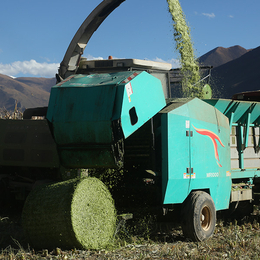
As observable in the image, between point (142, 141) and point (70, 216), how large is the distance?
1.88 meters

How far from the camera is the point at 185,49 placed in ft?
35.7

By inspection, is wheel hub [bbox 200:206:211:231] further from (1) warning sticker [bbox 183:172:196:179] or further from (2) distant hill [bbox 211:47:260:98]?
(2) distant hill [bbox 211:47:260:98]

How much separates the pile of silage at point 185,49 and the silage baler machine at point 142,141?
209 centimetres

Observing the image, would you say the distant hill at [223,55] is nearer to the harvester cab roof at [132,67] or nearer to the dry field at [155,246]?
the harvester cab roof at [132,67]

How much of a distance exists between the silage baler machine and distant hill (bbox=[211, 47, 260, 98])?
66.2 m

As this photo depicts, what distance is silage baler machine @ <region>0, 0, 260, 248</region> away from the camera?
17.9ft

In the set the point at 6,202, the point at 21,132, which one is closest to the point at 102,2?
the point at 21,132

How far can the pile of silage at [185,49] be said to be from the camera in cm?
1005

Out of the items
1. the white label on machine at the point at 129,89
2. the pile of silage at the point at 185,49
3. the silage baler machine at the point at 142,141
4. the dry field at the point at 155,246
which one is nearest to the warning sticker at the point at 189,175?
the silage baler machine at the point at 142,141

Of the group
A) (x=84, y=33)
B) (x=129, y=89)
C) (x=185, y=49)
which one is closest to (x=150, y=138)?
(x=129, y=89)

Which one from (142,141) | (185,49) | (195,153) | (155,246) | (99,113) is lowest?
(155,246)

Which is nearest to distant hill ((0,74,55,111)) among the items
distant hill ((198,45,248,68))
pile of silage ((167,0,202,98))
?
distant hill ((198,45,248,68))

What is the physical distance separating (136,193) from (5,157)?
3.07 metres

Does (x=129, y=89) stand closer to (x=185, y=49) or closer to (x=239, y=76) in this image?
(x=185, y=49)
